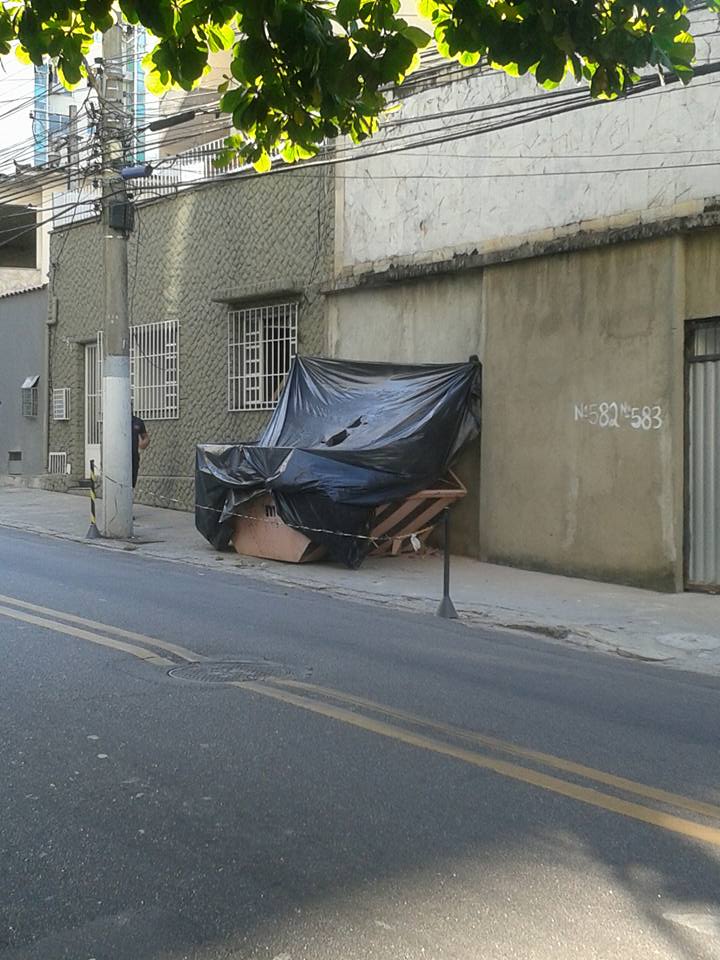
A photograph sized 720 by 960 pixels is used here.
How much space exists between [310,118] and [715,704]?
460cm

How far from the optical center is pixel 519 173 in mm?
13555

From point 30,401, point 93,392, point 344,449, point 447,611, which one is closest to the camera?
point 447,611

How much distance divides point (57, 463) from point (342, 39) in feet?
61.9

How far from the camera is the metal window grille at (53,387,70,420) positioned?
22344 mm

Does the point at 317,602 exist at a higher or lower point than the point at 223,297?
lower

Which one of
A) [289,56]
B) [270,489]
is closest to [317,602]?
[270,489]

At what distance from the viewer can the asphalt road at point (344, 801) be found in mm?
3578

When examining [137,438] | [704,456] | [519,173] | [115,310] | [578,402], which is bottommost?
[704,456]

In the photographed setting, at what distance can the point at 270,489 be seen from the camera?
1295 cm

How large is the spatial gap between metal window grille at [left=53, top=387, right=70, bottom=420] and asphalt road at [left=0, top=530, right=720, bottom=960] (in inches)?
571

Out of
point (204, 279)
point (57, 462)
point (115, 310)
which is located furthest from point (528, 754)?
point (57, 462)

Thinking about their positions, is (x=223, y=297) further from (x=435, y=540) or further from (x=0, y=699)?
(x=0, y=699)

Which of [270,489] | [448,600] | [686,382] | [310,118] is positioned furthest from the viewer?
[270,489]

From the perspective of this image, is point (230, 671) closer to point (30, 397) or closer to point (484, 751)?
point (484, 751)
